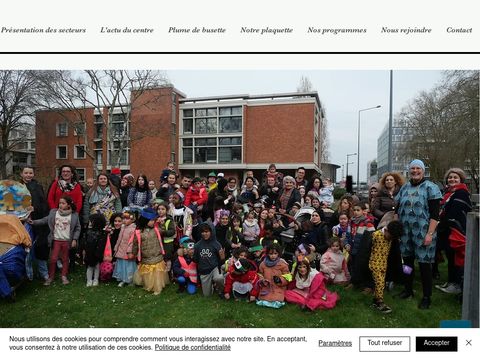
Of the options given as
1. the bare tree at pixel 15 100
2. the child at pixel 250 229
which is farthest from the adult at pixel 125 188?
the bare tree at pixel 15 100

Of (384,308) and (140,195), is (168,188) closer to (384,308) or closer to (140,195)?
(140,195)

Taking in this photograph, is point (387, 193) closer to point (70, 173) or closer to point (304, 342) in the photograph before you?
point (304, 342)

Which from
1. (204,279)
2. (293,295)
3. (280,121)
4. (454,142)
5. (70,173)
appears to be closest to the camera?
(293,295)

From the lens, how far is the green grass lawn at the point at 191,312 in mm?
2719

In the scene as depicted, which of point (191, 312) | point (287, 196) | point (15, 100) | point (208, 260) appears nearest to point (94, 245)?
point (208, 260)

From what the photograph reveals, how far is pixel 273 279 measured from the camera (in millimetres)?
3369

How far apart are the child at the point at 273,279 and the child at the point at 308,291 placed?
101 mm

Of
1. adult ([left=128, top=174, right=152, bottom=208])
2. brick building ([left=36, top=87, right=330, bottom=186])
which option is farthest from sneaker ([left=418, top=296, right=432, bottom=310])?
brick building ([left=36, top=87, right=330, bottom=186])

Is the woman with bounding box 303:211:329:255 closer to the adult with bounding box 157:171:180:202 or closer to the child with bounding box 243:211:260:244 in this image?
the child with bounding box 243:211:260:244

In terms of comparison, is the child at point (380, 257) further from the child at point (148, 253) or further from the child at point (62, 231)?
the child at point (62, 231)

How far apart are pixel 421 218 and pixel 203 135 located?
2338 centimetres

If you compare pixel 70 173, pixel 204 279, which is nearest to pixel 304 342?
pixel 204 279

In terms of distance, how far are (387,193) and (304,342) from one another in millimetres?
2560

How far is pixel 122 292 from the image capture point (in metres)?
3.64
